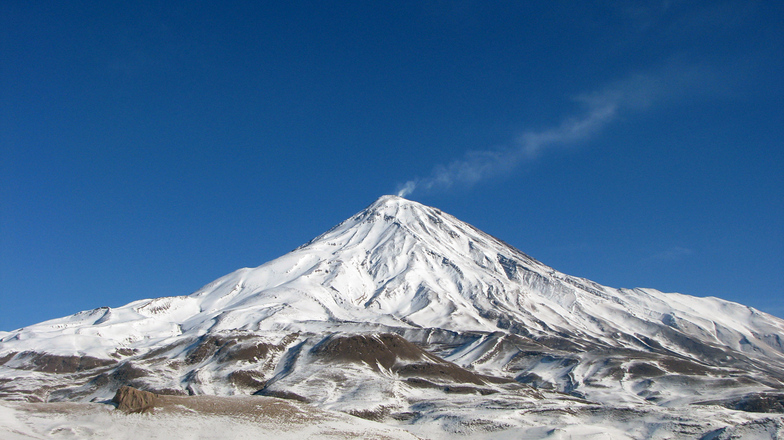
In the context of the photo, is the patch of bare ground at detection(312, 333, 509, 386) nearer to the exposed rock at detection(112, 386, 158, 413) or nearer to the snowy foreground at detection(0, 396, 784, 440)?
the snowy foreground at detection(0, 396, 784, 440)

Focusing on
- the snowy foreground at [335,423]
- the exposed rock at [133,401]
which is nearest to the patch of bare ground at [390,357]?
the snowy foreground at [335,423]

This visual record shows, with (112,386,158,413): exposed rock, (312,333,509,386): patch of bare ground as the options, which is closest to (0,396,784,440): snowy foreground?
(112,386,158,413): exposed rock

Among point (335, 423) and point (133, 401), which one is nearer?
point (133, 401)

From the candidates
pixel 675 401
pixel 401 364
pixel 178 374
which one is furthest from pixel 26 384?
pixel 675 401

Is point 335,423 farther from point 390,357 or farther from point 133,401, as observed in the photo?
point 390,357

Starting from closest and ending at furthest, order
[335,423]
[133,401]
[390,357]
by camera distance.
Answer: [133,401] < [335,423] < [390,357]

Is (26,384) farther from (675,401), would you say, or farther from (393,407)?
(675,401)

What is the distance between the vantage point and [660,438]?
73.9m

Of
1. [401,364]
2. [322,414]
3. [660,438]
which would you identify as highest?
[401,364]

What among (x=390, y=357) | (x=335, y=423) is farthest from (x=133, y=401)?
(x=390, y=357)

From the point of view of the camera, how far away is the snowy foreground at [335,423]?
57094 millimetres

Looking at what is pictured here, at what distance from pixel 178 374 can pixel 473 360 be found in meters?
86.9

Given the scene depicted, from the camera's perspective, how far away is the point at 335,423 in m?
67.8

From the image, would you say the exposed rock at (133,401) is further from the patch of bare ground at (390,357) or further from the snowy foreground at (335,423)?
the patch of bare ground at (390,357)
